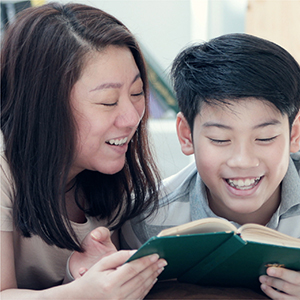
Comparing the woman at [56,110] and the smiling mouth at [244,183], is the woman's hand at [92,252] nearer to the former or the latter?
the woman at [56,110]

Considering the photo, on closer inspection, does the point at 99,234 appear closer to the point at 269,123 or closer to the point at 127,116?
the point at 127,116

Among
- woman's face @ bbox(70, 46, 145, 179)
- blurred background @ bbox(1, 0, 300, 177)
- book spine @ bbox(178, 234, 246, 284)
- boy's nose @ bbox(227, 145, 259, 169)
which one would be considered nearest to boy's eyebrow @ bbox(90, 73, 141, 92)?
woman's face @ bbox(70, 46, 145, 179)

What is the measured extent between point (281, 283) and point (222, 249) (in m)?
0.18

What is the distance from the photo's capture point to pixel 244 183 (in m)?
1.01

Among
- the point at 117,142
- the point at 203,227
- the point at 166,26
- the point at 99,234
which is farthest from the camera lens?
the point at 166,26

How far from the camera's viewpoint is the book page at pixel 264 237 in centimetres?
72

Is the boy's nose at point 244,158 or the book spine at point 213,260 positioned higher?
the boy's nose at point 244,158

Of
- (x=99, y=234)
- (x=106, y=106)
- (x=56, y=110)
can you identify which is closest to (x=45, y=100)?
(x=56, y=110)

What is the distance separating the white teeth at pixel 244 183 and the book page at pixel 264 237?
Result: 9.9 inches

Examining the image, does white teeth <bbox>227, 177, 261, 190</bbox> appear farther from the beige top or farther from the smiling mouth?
the beige top

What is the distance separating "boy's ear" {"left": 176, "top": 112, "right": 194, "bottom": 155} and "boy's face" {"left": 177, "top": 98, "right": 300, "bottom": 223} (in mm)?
52

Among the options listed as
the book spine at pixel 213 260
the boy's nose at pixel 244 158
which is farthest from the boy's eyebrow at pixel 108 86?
the book spine at pixel 213 260

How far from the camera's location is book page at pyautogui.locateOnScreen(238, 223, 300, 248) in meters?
0.72

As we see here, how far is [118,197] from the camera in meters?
1.19
